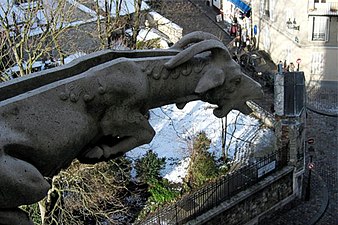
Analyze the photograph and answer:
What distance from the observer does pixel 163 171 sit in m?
23.0

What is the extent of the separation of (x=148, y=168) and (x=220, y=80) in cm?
1543

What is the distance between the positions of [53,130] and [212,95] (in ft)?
6.82

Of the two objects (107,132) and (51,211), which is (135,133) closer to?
(107,132)

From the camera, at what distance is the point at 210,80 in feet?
23.3

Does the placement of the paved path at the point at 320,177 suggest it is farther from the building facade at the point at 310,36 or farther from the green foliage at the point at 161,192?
the green foliage at the point at 161,192

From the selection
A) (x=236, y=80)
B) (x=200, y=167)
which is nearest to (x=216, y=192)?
(x=200, y=167)

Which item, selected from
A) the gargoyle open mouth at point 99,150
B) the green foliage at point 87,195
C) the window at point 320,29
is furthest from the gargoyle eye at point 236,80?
the window at point 320,29

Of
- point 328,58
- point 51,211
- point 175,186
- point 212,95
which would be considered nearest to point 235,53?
point 328,58

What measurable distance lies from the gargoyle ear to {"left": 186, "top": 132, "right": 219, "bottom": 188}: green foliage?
1505cm

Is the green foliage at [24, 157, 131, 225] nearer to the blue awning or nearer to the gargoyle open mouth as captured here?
the gargoyle open mouth

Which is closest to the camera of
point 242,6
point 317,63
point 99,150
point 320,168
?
point 99,150

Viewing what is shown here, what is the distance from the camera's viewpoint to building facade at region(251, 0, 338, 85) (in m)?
33.9

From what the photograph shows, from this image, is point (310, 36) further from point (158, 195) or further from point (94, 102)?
point (94, 102)

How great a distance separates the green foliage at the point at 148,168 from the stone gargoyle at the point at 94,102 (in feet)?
48.5
